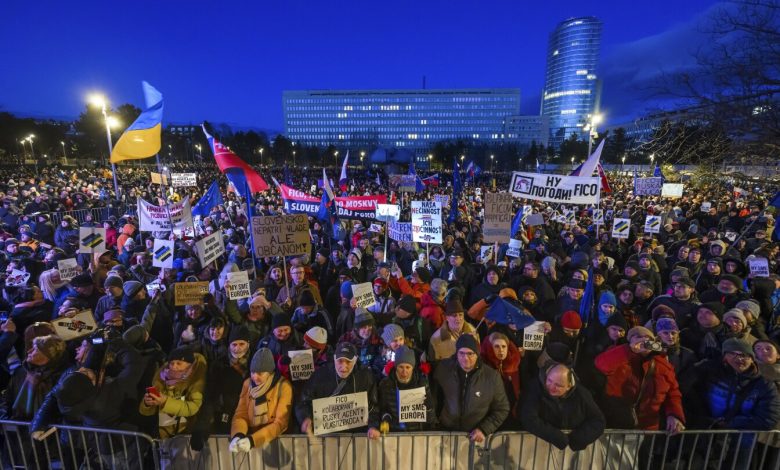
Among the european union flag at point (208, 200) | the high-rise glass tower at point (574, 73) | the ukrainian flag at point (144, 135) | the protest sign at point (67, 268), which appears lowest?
the protest sign at point (67, 268)

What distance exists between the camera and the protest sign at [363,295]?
203 inches

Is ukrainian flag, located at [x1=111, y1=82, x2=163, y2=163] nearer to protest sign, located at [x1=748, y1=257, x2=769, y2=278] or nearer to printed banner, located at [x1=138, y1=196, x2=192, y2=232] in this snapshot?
printed banner, located at [x1=138, y1=196, x2=192, y2=232]

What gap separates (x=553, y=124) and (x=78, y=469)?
544 ft

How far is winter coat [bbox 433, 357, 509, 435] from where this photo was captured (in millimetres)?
3277

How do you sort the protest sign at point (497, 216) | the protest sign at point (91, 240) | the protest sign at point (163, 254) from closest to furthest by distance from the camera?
the protest sign at point (163, 254) < the protest sign at point (91, 240) < the protest sign at point (497, 216)

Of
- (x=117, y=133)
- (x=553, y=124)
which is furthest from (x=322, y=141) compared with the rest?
(x=553, y=124)

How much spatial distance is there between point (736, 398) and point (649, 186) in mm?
13882

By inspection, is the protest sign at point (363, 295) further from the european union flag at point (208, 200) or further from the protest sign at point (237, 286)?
the european union flag at point (208, 200)

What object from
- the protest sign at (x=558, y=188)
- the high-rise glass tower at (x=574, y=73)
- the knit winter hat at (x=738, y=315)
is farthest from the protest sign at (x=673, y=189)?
the high-rise glass tower at (x=574, y=73)

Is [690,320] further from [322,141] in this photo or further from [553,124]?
[553,124]

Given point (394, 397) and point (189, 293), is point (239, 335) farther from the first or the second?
point (189, 293)

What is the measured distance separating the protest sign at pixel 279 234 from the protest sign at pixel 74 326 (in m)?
2.15

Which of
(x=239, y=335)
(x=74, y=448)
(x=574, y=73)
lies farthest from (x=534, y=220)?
(x=574, y=73)

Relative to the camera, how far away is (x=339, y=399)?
3154mm
